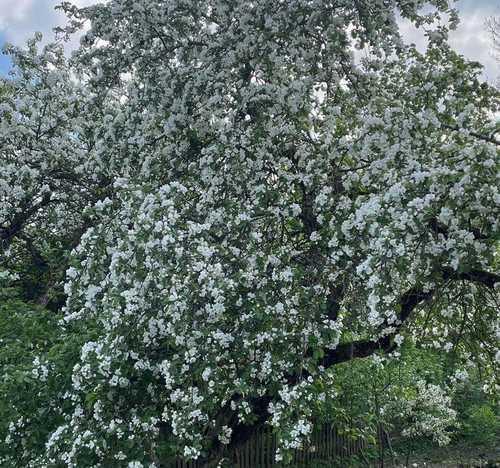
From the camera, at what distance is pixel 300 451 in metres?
9.21

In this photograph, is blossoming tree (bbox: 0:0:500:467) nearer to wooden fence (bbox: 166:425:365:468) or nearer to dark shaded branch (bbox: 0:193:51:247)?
dark shaded branch (bbox: 0:193:51:247)

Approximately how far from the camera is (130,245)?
183 inches

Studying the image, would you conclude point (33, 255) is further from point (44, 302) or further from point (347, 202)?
point (347, 202)

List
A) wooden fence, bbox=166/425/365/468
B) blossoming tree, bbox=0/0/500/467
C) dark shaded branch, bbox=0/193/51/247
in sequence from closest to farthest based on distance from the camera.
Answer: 1. blossoming tree, bbox=0/0/500/467
2. wooden fence, bbox=166/425/365/468
3. dark shaded branch, bbox=0/193/51/247

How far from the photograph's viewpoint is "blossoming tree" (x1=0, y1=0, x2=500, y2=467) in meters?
4.18

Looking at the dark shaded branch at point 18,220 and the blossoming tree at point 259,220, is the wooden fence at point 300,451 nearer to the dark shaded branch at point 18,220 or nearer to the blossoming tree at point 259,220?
the blossoming tree at point 259,220

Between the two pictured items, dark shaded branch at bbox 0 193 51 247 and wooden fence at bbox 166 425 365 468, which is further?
dark shaded branch at bbox 0 193 51 247

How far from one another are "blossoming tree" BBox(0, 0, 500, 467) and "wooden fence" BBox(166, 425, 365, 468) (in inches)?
83.9

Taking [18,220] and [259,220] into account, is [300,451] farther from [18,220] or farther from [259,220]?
[18,220]

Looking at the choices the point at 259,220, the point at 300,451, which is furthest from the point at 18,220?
the point at 300,451

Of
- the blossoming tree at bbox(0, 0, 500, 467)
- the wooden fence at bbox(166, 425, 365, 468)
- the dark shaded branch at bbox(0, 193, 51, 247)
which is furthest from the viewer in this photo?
the dark shaded branch at bbox(0, 193, 51, 247)

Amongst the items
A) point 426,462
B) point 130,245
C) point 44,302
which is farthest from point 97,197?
point 426,462

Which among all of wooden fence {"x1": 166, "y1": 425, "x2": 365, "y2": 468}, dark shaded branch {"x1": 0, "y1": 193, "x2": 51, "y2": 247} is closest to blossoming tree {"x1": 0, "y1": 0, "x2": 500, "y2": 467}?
dark shaded branch {"x1": 0, "y1": 193, "x2": 51, "y2": 247}

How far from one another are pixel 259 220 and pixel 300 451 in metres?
5.39
